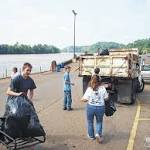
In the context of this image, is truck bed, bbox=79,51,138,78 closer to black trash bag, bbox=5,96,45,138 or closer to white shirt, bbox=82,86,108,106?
white shirt, bbox=82,86,108,106

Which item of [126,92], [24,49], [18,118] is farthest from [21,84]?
[24,49]

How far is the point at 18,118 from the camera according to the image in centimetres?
652

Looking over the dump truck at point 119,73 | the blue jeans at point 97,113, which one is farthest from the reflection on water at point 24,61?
the blue jeans at point 97,113

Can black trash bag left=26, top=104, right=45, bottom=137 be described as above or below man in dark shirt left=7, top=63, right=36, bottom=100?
below

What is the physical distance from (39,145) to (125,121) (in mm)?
3438

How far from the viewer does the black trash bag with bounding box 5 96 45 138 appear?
21.5 feet

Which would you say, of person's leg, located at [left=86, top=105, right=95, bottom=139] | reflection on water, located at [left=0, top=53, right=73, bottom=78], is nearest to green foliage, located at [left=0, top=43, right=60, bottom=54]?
reflection on water, located at [left=0, top=53, right=73, bottom=78]

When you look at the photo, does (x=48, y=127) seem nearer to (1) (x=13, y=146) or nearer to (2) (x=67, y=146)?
(2) (x=67, y=146)

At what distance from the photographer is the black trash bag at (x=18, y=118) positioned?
257 inches

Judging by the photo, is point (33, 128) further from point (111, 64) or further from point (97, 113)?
point (111, 64)

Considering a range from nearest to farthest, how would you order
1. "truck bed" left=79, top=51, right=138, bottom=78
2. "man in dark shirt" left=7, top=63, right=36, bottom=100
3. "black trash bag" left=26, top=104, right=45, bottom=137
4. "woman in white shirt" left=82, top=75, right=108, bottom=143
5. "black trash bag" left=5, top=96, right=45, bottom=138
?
"black trash bag" left=5, top=96, right=45, bottom=138 < "black trash bag" left=26, top=104, right=45, bottom=137 < "man in dark shirt" left=7, top=63, right=36, bottom=100 < "woman in white shirt" left=82, top=75, right=108, bottom=143 < "truck bed" left=79, top=51, right=138, bottom=78

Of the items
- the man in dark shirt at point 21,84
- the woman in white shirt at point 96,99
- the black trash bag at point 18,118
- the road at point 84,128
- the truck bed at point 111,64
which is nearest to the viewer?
the black trash bag at point 18,118

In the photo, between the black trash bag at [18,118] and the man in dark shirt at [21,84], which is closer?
the black trash bag at [18,118]

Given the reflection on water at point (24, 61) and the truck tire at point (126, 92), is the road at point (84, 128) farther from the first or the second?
the reflection on water at point (24, 61)
